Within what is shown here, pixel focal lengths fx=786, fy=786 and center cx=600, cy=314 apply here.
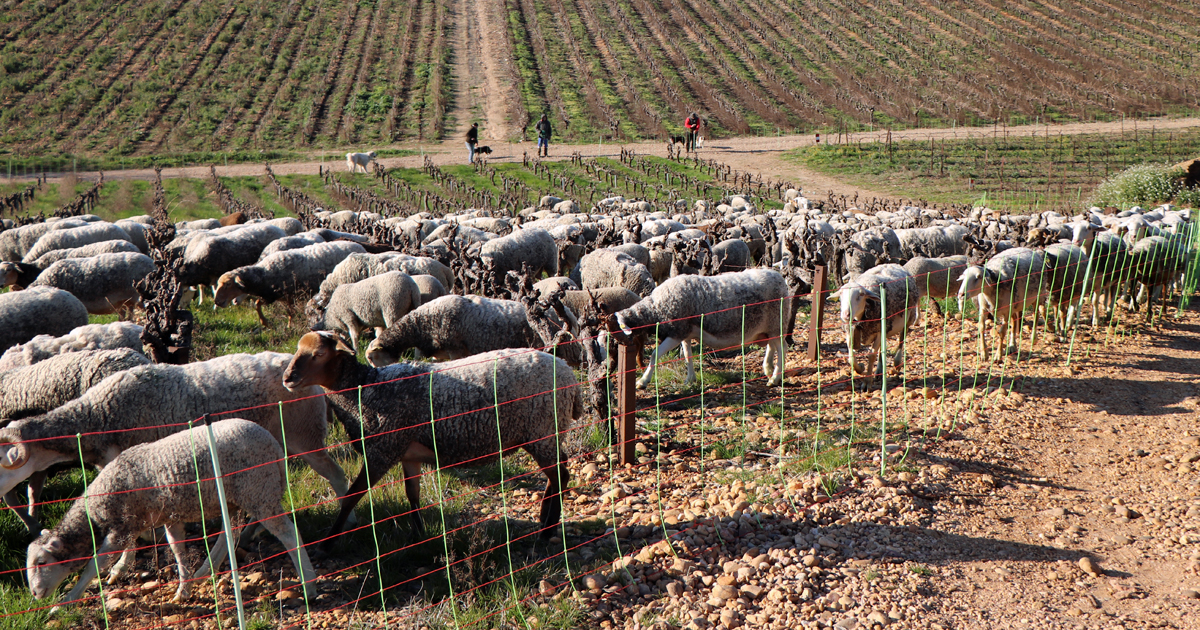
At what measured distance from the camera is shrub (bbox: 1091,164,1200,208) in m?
26.9

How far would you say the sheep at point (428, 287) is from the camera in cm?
1113

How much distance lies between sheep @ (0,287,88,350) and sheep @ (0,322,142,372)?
5.96ft

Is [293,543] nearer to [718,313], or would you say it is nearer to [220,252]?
[718,313]

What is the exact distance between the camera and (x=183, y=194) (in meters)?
31.4

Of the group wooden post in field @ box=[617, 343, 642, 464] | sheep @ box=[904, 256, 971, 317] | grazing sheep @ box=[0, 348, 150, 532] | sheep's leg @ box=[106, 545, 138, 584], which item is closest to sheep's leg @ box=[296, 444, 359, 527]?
sheep's leg @ box=[106, 545, 138, 584]

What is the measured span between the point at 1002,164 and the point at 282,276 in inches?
1322

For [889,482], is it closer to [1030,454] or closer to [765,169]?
[1030,454]

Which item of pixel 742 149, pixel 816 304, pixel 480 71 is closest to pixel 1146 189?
pixel 742 149

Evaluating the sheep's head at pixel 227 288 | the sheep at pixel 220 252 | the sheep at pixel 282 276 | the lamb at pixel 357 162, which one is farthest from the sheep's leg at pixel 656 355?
the lamb at pixel 357 162

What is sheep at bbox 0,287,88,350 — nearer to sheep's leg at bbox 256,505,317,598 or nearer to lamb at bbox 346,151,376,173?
sheep's leg at bbox 256,505,317,598

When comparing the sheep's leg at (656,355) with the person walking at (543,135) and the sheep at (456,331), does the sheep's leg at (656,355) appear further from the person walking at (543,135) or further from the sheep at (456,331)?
the person walking at (543,135)

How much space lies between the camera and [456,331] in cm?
926

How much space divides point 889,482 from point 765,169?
32808mm

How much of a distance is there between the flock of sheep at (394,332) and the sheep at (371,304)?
33mm
